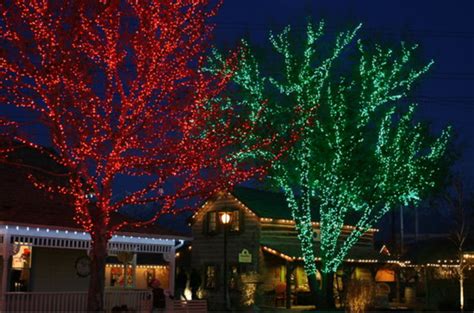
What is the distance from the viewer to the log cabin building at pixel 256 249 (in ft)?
108

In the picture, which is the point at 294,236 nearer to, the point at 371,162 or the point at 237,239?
the point at 237,239

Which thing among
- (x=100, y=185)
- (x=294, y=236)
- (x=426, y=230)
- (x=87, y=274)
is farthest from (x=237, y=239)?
(x=426, y=230)

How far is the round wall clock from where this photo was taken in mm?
21094

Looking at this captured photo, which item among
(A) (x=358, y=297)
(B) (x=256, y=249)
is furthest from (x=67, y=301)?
(B) (x=256, y=249)

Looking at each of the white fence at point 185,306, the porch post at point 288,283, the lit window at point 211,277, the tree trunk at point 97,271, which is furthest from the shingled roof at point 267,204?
the tree trunk at point 97,271

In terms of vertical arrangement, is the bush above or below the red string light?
below

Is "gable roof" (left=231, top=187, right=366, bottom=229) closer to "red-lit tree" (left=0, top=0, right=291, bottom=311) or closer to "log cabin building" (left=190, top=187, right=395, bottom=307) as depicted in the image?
"log cabin building" (left=190, top=187, right=395, bottom=307)

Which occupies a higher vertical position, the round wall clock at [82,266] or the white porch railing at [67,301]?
A: the round wall clock at [82,266]

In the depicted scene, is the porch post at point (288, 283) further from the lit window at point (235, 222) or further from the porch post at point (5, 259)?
the porch post at point (5, 259)

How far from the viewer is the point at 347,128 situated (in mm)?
27766

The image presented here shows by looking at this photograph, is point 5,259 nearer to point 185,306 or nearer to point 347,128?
point 185,306

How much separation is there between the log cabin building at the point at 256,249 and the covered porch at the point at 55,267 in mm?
9644

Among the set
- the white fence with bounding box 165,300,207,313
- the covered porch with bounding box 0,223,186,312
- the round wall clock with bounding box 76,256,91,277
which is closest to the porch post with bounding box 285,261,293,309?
the covered porch with bounding box 0,223,186,312

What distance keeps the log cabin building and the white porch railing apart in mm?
9814
